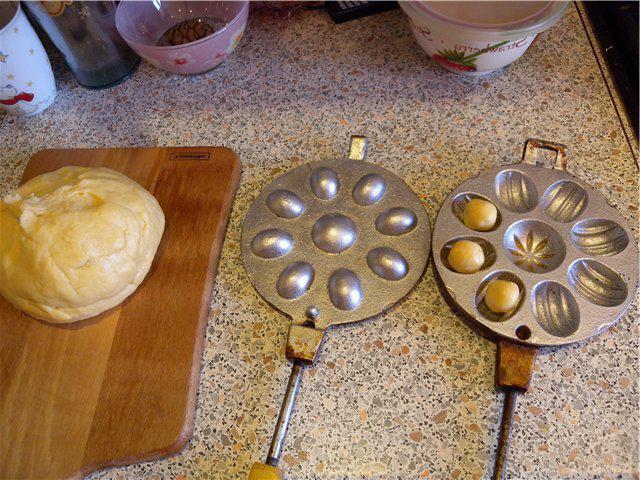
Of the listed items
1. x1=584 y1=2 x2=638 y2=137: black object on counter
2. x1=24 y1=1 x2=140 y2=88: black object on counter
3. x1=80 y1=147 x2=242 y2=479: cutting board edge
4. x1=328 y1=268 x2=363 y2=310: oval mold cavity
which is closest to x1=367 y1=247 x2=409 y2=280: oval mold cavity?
x1=328 y1=268 x2=363 y2=310: oval mold cavity

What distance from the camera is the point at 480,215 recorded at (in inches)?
28.0

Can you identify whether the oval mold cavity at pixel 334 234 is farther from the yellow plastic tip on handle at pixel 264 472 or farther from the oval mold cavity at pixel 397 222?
the yellow plastic tip on handle at pixel 264 472


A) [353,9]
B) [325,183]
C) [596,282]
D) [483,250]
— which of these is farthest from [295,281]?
[353,9]

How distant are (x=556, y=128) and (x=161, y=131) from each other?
Answer: 0.73 metres

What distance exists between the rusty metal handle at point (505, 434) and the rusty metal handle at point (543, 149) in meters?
0.37

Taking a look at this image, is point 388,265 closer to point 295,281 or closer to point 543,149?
point 295,281

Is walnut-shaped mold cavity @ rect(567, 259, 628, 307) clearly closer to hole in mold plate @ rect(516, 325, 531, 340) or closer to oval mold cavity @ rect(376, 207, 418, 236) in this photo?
hole in mold plate @ rect(516, 325, 531, 340)

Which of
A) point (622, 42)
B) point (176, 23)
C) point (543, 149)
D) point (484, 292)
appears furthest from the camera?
point (176, 23)

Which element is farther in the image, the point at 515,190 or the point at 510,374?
the point at 515,190

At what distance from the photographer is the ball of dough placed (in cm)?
67

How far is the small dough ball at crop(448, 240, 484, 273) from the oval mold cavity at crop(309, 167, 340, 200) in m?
0.21

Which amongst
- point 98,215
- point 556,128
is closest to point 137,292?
point 98,215

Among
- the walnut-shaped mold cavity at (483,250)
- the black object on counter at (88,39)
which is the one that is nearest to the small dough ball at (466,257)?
the walnut-shaped mold cavity at (483,250)

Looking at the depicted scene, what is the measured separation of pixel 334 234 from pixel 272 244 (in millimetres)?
96
